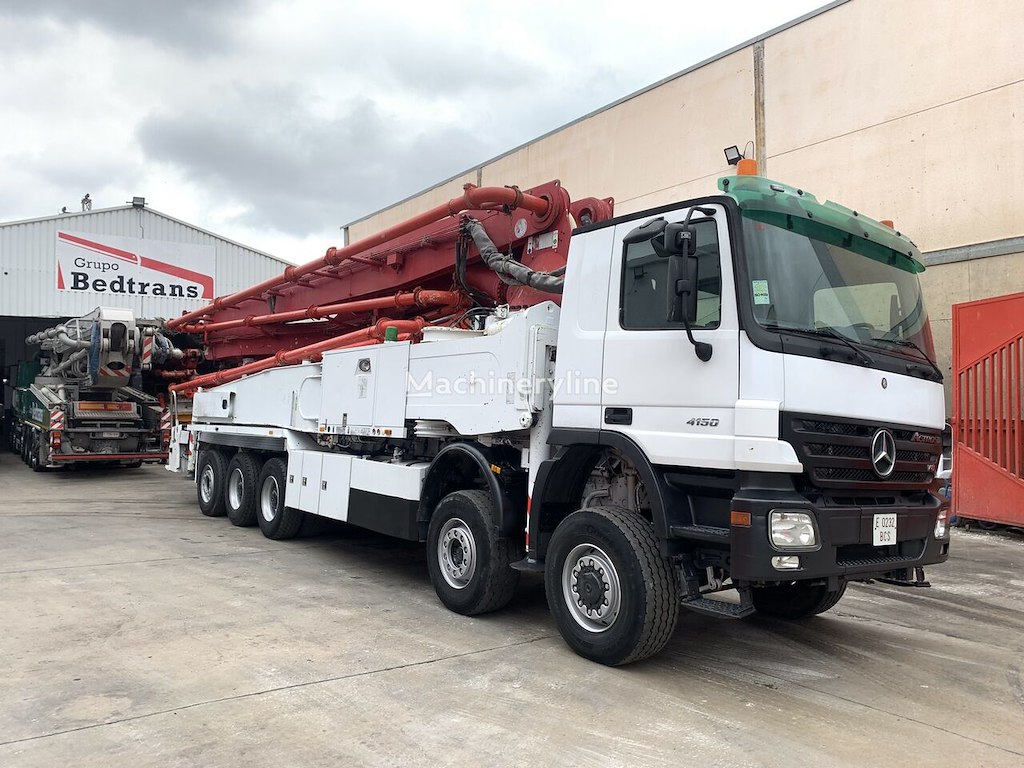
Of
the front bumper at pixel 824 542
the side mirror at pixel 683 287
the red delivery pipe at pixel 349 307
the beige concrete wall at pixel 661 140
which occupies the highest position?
the beige concrete wall at pixel 661 140

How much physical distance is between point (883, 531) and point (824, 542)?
0.58 m

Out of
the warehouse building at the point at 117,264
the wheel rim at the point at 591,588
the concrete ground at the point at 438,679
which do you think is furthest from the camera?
the warehouse building at the point at 117,264

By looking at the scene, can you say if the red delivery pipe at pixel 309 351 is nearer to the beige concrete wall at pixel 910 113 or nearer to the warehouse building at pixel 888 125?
the warehouse building at pixel 888 125

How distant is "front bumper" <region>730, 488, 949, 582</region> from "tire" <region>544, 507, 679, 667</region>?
55cm

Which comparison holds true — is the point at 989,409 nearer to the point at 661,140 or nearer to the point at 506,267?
the point at 506,267

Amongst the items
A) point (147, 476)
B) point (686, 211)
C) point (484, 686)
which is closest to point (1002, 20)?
point (686, 211)

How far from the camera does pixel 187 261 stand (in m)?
22.9

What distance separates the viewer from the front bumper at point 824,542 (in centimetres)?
409

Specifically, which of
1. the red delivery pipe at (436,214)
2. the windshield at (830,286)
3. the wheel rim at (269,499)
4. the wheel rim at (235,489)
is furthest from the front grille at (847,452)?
the wheel rim at (235,489)

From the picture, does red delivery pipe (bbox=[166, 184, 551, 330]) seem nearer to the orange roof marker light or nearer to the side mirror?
the orange roof marker light

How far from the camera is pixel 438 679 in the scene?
15.0 ft

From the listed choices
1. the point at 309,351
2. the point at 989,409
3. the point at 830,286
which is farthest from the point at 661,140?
the point at 830,286

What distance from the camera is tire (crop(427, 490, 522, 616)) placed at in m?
5.73

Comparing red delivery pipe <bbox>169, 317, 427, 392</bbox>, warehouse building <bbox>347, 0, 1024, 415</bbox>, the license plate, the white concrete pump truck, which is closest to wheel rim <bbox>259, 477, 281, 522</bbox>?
red delivery pipe <bbox>169, 317, 427, 392</bbox>
